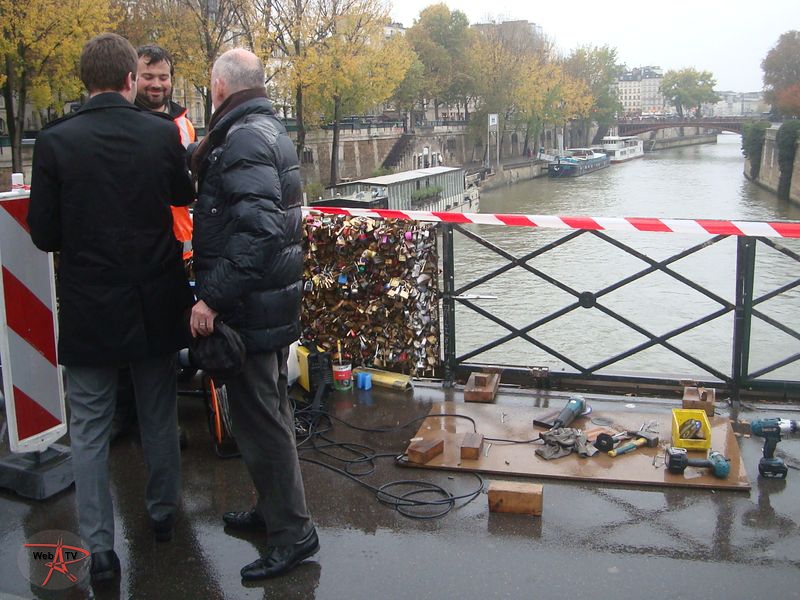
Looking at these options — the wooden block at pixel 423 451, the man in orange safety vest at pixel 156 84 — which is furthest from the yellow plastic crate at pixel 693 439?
the man in orange safety vest at pixel 156 84

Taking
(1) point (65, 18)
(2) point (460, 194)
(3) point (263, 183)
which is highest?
(1) point (65, 18)

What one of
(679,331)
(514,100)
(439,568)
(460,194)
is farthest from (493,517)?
(514,100)

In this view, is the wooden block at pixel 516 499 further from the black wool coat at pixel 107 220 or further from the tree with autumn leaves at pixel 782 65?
the tree with autumn leaves at pixel 782 65

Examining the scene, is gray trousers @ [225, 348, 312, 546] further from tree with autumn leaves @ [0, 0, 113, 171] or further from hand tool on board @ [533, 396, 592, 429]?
tree with autumn leaves @ [0, 0, 113, 171]

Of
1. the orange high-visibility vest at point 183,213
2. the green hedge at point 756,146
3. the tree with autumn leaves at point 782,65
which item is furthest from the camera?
the tree with autumn leaves at point 782,65

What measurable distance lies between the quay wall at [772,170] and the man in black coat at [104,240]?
128 ft

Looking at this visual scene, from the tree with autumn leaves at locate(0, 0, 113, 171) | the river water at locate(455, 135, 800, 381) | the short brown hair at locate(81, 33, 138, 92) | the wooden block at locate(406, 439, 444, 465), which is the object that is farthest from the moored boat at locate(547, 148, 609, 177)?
the short brown hair at locate(81, 33, 138, 92)

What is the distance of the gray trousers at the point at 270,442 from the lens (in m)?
2.82

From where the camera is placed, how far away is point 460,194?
41.7 metres

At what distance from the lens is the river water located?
15.6 m

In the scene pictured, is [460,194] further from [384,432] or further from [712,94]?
[712,94]

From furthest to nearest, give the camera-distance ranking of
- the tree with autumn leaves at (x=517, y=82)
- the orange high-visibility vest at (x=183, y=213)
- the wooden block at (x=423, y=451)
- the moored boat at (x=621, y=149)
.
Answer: the moored boat at (x=621, y=149) < the tree with autumn leaves at (x=517, y=82) < the orange high-visibility vest at (x=183, y=213) < the wooden block at (x=423, y=451)

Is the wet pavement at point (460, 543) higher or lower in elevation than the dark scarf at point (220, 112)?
lower

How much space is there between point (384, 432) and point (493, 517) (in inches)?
41.7
